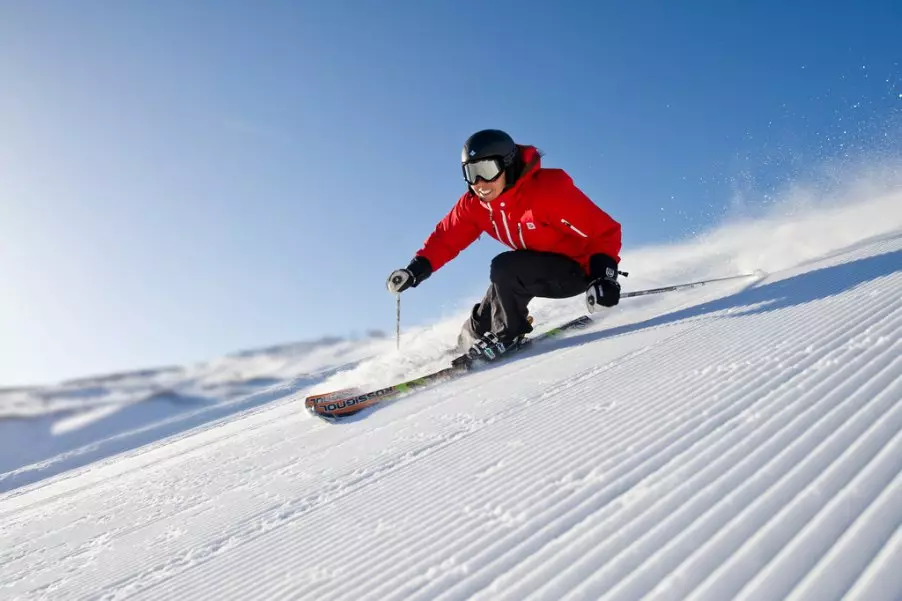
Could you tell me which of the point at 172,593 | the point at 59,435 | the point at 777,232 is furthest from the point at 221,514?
the point at 59,435

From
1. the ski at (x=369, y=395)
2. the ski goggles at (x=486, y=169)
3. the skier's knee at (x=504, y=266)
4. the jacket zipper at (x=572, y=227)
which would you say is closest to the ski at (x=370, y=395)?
the ski at (x=369, y=395)

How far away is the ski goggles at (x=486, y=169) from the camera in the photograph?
415cm

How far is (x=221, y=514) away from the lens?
2164mm

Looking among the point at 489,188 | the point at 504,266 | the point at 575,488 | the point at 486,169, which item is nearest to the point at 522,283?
the point at 504,266

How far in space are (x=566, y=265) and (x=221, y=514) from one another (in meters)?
3.17

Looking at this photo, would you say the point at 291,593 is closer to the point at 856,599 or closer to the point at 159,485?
the point at 856,599

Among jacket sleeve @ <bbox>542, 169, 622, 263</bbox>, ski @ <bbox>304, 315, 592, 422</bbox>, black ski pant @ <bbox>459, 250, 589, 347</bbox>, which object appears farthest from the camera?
A: black ski pant @ <bbox>459, 250, 589, 347</bbox>

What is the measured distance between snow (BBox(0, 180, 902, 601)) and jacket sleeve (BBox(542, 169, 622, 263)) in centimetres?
78

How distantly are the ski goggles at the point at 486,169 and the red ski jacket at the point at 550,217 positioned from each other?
0.19 meters

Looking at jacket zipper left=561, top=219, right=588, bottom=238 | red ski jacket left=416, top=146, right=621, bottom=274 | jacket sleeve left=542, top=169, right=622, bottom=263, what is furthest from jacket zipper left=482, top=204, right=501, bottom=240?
jacket zipper left=561, top=219, right=588, bottom=238

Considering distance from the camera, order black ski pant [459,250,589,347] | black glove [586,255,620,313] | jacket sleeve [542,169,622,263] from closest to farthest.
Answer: black glove [586,255,620,313] → jacket sleeve [542,169,622,263] → black ski pant [459,250,589,347]

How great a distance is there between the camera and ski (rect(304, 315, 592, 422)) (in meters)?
3.79

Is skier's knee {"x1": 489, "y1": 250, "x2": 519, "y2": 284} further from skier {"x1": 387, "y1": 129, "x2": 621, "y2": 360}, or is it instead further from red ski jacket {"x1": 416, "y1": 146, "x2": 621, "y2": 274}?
red ski jacket {"x1": 416, "y1": 146, "x2": 621, "y2": 274}

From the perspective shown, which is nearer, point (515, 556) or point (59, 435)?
point (515, 556)
